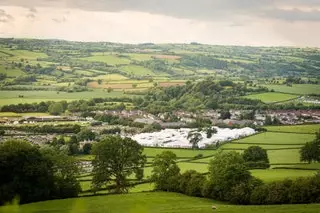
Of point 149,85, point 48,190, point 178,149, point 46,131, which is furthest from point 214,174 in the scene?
point 149,85

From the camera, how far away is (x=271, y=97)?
404ft

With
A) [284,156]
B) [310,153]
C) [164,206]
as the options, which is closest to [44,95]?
[284,156]

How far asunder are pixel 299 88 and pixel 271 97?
1558cm

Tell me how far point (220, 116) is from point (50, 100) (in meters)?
38.7

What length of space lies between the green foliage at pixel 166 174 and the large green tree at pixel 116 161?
1.70m

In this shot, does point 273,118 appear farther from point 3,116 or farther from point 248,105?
point 3,116

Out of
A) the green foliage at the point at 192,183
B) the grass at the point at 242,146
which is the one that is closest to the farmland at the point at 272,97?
the grass at the point at 242,146

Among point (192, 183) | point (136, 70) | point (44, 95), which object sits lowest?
point (44, 95)

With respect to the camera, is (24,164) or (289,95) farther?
(289,95)

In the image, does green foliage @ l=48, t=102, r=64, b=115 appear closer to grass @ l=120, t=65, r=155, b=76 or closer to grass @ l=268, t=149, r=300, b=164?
grass @ l=268, t=149, r=300, b=164

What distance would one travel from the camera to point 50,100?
11169 cm

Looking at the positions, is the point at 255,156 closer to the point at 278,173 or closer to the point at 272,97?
the point at 278,173

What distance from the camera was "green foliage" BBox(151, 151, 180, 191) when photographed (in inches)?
1642

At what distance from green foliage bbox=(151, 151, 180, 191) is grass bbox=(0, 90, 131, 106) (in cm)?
6798
